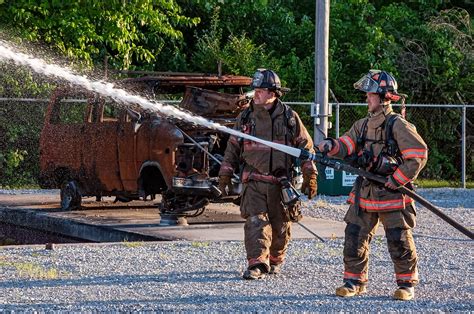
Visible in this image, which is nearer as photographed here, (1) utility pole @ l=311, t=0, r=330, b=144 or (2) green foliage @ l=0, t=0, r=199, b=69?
(1) utility pole @ l=311, t=0, r=330, b=144

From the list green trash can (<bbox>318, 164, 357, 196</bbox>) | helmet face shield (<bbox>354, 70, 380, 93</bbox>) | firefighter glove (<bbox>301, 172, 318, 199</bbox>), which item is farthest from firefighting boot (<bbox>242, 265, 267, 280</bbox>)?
green trash can (<bbox>318, 164, 357, 196</bbox>)

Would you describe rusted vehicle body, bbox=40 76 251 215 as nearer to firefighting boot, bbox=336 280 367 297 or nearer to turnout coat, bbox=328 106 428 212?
turnout coat, bbox=328 106 428 212

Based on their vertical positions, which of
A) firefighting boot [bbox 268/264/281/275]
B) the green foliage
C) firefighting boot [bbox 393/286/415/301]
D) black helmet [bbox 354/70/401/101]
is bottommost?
firefighting boot [bbox 393/286/415/301]

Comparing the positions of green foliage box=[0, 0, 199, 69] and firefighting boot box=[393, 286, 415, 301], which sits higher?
green foliage box=[0, 0, 199, 69]

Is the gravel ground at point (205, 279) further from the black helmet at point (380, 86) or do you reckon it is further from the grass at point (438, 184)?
the grass at point (438, 184)

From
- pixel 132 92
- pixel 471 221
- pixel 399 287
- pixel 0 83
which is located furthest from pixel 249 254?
pixel 0 83

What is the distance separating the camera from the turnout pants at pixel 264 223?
10516 mm

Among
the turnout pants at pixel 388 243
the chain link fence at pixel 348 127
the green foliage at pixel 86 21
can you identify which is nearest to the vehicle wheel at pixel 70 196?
the chain link fence at pixel 348 127

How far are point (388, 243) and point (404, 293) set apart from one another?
0.49 meters

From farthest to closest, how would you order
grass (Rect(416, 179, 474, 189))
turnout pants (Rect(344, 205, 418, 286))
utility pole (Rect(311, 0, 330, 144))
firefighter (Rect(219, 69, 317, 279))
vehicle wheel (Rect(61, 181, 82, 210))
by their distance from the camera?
grass (Rect(416, 179, 474, 189)), utility pole (Rect(311, 0, 330, 144)), vehicle wheel (Rect(61, 181, 82, 210)), firefighter (Rect(219, 69, 317, 279)), turnout pants (Rect(344, 205, 418, 286))

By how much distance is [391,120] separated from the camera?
9.66m

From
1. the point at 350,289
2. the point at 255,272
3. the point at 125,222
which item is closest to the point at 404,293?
the point at 350,289

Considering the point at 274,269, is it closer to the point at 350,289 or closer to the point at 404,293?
the point at 350,289

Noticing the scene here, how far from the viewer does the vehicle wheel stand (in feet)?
55.8
